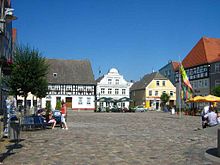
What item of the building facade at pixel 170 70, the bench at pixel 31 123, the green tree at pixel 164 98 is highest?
the building facade at pixel 170 70

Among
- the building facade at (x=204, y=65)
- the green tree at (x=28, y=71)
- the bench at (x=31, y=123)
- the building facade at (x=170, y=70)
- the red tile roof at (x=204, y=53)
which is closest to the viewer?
the bench at (x=31, y=123)

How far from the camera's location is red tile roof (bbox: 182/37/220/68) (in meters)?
63.9

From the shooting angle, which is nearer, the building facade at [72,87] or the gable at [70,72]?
the building facade at [72,87]

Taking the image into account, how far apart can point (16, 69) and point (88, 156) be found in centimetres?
1736

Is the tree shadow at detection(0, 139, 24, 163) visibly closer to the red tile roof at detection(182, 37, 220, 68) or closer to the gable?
the red tile roof at detection(182, 37, 220, 68)

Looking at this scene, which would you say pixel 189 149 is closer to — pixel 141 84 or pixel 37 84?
pixel 37 84

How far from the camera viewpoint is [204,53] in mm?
65312

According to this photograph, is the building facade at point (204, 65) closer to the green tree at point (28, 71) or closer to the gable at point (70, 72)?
the gable at point (70, 72)

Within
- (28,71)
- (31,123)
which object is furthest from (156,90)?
(31,123)

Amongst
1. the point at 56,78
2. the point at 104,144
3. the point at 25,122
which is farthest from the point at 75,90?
the point at 104,144

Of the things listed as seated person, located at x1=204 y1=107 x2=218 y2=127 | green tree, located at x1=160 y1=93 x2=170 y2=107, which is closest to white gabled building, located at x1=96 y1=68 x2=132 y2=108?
green tree, located at x1=160 y1=93 x2=170 y2=107

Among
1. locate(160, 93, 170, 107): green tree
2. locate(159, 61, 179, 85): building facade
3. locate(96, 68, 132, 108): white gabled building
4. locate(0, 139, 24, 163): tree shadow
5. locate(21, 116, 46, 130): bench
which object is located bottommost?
locate(0, 139, 24, 163): tree shadow

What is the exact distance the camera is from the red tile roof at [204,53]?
2516 inches

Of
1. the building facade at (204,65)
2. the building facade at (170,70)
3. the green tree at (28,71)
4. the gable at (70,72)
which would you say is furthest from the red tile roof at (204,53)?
the green tree at (28,71)
